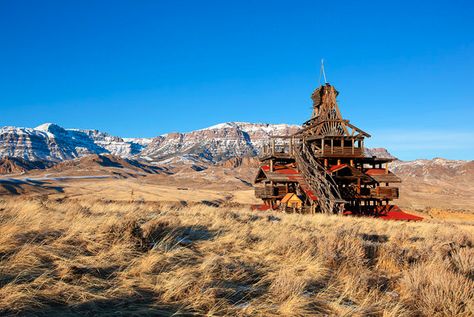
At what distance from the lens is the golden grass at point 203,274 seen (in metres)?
4.38

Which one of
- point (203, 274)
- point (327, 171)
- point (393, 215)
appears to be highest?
point (327, 171)

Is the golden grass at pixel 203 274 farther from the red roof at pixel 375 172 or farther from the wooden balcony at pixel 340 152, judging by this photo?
the red roof at pixel 375 172

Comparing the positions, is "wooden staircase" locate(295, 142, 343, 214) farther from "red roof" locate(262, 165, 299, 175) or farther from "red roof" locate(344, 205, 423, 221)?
"red roof" locate(344, 205, 423, 221)

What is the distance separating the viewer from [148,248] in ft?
21.7

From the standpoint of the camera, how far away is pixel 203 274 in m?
5.48

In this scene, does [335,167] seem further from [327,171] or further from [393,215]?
[393,215]

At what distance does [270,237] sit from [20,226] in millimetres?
5168

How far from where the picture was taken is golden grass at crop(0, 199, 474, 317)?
173 inches

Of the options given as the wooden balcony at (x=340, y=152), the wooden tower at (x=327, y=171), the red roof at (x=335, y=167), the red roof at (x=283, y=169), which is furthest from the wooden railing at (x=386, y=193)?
the red roof at (x=283, y=169)

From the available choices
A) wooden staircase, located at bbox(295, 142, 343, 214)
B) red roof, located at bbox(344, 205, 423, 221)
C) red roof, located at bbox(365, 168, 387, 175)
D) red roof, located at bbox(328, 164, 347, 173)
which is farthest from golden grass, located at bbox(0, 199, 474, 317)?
red roof, located at bbox(365, 168, 387, 175)

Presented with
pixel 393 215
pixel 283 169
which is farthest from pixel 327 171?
pixel 393 215

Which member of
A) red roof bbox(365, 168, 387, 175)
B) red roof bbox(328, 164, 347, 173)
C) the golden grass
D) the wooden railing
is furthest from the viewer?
red roof bbox(365, 168, 387, 175)

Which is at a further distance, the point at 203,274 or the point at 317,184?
the point at 317,184

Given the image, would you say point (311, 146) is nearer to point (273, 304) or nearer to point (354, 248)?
point (354, 248)
